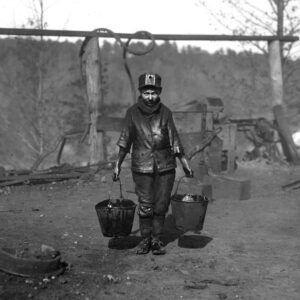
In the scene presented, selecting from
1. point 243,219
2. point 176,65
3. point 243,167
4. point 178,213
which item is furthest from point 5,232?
point 176,65

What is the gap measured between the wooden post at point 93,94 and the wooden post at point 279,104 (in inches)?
184

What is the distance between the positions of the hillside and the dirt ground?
3.73 metres

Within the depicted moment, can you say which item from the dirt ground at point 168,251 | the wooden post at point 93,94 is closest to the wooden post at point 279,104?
the dirt ground at point 168,251

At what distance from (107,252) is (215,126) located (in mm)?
6265

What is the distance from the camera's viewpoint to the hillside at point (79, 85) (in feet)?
68.2

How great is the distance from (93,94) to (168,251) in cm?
574

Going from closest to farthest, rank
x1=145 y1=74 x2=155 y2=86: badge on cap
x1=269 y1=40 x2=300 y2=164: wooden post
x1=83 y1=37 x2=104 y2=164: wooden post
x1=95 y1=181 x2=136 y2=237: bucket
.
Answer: x1=95 y1=181 x2=136 y2=237: bucket
x1=145 y1=74 x2=155 y2=86: badge on cap
x1=83 y1=37 x2=104 y2=164: wooden post
x1=269 y1=40 x2=300 y2=164: wooden post

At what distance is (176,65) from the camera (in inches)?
2987

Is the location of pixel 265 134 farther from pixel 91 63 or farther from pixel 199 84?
pixel 199 84

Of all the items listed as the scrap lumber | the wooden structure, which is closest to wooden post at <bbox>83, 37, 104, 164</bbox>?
the wooden structure

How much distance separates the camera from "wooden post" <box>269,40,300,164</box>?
11.7 m

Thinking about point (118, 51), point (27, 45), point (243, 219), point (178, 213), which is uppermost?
point (118, 51)

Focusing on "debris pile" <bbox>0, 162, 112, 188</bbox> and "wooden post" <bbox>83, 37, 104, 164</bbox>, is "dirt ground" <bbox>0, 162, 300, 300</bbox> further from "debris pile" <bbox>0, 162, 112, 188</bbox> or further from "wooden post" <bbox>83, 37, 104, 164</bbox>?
"wooden post" <bbox>83, 37, 104, 164</bbox>

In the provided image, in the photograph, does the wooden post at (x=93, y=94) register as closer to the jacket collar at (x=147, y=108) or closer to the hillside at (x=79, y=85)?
the hillside at (x=79, y=85)
